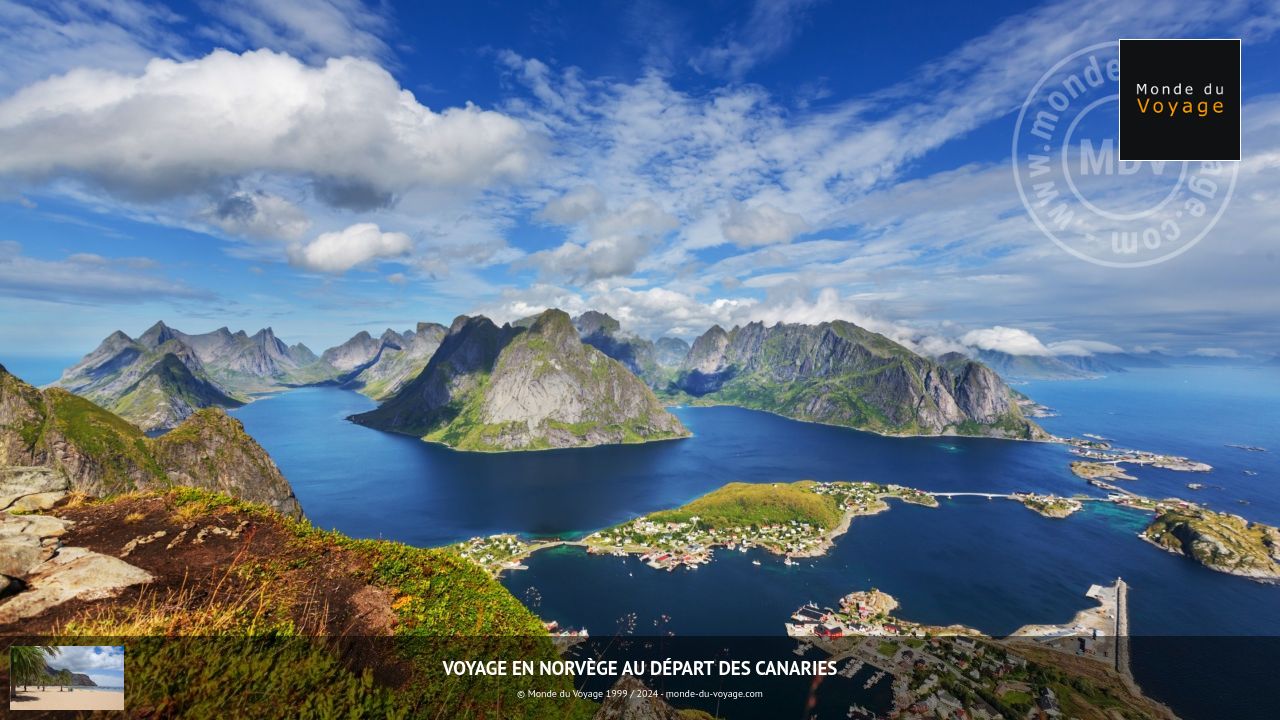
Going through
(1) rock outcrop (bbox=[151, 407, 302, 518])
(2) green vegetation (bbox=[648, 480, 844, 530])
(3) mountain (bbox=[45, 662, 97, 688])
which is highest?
(3) mountain (bbox=[45, 662, 97, 688])

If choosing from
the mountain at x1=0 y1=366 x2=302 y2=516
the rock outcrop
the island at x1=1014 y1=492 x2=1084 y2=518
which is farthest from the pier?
the mountain at x1=0 y1=366 x2=302 y2=516

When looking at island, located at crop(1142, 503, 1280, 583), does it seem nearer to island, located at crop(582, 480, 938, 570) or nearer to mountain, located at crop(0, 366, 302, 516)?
island, located at crop(582, 480, 938, 570)

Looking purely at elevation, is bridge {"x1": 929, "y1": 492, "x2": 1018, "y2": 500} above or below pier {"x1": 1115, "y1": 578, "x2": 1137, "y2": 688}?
above

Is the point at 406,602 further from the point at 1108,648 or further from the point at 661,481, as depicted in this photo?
the point at 661,481

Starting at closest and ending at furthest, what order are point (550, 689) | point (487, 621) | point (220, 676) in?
point (220, 676)
point (550, 689)
point (487, 621)

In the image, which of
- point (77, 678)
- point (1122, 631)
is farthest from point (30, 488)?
point (1122, 631)

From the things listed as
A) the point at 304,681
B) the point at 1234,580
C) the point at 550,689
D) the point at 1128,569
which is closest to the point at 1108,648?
the point at 1128,569

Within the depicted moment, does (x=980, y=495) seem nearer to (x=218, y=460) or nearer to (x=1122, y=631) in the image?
(x=1122, y=631)

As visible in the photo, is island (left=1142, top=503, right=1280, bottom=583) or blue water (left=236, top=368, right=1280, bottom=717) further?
island (left=1142, top=503, right=1280, bottom=583)
